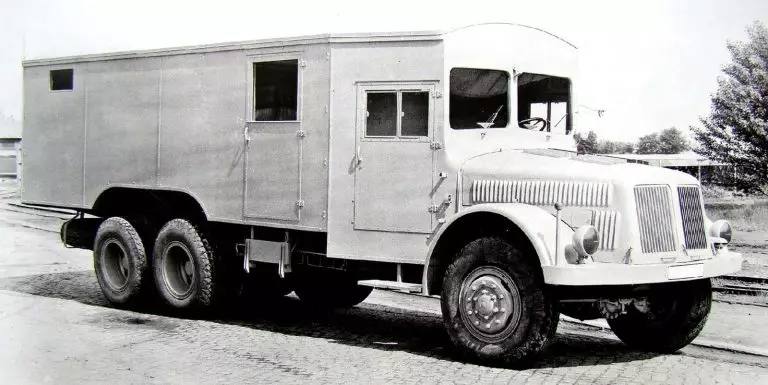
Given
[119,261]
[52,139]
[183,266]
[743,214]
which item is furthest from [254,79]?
[743,214]

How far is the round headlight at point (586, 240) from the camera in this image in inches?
295

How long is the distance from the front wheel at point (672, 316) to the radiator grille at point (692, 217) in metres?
0.50

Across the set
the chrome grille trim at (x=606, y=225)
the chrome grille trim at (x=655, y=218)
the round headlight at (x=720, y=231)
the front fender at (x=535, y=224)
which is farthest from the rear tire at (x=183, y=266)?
the round headlight at (x=720, y=231)

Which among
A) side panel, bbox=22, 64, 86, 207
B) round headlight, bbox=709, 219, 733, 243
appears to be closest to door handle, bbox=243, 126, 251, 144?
side panel, bbox=22, 64, 86, 207

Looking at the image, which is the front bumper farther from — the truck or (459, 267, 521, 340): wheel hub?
(459, 267, 521, 340): wheel hub

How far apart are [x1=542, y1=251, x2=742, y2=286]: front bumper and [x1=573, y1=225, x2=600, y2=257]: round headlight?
13cm

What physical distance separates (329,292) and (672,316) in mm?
4379

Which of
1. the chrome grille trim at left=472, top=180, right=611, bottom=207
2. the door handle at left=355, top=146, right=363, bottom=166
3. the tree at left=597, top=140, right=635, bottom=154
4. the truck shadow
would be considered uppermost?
the tree at left=597, top=140, right=635, bottom=154

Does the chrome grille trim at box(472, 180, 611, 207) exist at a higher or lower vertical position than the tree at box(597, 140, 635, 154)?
lower

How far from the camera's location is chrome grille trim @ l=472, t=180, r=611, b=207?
797 centimetres

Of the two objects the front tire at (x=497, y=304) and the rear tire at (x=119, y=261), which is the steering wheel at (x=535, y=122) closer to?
the front tire at (x=497, y=304)

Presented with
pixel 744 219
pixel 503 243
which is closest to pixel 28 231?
pixel 503 243

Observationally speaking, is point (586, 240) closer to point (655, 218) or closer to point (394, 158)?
point (655, 218)

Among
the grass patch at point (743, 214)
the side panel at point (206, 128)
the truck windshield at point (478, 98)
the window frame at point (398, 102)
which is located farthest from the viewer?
the grass patch at point (743, 214)
